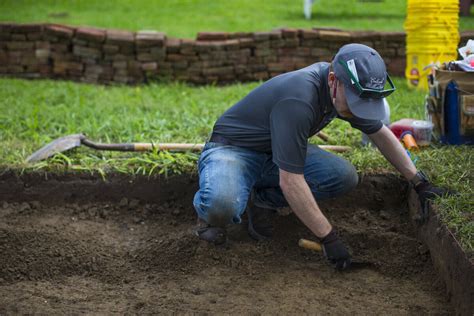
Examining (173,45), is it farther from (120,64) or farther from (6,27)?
(6,27)

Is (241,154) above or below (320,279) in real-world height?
above

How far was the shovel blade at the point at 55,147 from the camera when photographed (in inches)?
197

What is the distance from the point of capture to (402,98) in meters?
6.74

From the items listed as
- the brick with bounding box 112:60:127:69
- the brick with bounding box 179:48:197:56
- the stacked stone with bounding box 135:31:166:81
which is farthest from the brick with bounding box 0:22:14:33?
the brick with bounding box 179:48:197:56

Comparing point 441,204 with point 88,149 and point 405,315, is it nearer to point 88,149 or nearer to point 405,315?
point 405,315

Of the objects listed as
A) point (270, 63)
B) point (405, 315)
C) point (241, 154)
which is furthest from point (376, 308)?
point (270, 63)

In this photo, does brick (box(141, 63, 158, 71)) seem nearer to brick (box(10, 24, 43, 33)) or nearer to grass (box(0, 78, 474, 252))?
grass (box(0, 78, 474, 252))

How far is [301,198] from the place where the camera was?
3.54 m

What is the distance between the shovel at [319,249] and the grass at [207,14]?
5.55 m

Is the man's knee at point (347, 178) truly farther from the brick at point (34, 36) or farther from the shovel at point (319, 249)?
the brick at point (34, 36)

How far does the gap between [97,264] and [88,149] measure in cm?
138

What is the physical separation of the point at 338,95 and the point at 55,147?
7.77ft

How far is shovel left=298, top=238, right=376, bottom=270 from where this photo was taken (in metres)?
3.85

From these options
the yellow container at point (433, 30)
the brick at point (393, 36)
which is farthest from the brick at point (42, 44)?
the yellow container at point (433, 30)
